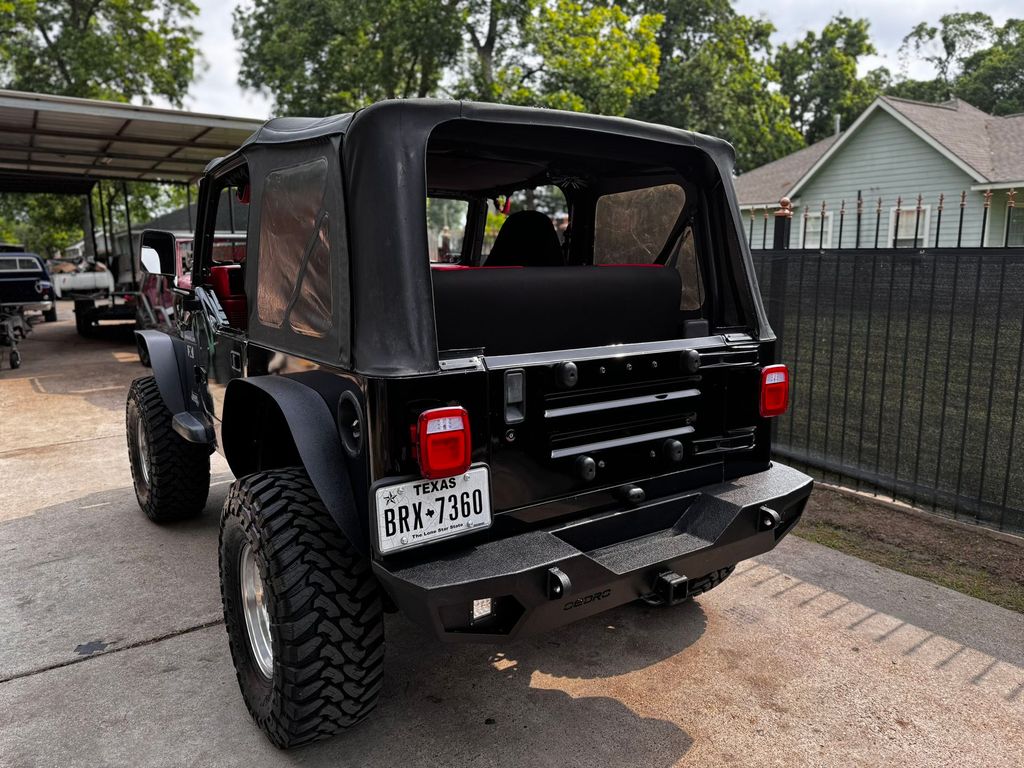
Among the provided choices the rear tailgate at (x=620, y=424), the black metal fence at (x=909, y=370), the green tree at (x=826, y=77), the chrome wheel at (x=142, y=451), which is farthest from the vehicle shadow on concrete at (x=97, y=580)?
the green tree at (x=826, y=77)

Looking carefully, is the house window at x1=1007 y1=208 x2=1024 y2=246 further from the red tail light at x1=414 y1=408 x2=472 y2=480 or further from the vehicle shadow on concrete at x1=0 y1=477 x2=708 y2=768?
the red tail light at x1=414 y1=408 x2=472 y2=480

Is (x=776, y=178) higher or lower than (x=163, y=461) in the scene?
higher

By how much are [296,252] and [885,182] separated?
20.3 metres

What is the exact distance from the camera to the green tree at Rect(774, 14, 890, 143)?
43.3 m

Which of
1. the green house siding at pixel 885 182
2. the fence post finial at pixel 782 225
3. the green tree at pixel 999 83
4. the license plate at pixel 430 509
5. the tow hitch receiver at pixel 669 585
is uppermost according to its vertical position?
the green tree at pixel 999 83

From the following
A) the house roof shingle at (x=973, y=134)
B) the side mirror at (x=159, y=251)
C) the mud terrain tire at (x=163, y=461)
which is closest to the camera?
the side mirror at (x=159, y=251)

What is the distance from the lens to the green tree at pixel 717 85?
34.2 metres

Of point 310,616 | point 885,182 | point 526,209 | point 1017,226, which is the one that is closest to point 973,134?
point 885,182

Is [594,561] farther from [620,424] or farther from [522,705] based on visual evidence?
[522,705]

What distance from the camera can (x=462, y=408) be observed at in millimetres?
2252

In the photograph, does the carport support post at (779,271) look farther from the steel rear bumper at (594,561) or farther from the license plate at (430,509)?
the license plate at (430,509)

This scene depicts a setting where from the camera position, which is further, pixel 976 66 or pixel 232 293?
pixel 976 66

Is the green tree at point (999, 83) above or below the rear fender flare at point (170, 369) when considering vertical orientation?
above

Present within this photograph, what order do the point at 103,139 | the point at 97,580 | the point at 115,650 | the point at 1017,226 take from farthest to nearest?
the point at 1017,226 → the point at 103,139 → the point at 97,580 → the point at 115,650
